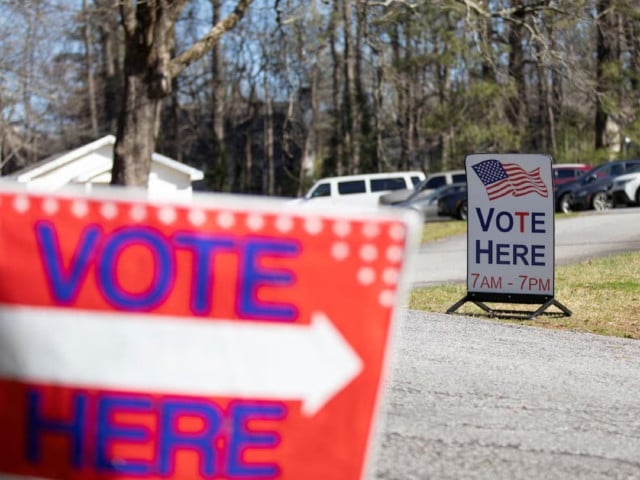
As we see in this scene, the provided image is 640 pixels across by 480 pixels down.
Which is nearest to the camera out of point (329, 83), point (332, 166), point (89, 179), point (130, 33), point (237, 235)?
point (237, 235)

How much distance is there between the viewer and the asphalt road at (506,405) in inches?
197

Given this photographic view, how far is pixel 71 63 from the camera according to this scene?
4925 centimetres

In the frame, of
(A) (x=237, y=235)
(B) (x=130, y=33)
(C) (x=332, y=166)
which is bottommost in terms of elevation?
(C) (x=332, y=166)

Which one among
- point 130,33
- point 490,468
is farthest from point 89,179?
point 490,468

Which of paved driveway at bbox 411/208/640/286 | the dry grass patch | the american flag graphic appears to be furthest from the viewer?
paved driveway at bbox 411/208/640/286

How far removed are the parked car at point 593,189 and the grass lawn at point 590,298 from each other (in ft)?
44.9

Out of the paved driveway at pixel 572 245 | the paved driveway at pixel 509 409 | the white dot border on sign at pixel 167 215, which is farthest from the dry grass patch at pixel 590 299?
the white dot border on sign at pixel 167 215

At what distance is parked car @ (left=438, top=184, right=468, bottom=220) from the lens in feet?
106

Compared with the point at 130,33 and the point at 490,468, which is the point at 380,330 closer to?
the point at 490,468

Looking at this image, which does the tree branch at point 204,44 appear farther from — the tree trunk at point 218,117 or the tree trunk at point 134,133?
the tree trunk at point 218,117

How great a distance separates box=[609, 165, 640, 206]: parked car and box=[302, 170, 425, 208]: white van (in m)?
8.70

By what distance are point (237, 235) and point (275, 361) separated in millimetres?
310

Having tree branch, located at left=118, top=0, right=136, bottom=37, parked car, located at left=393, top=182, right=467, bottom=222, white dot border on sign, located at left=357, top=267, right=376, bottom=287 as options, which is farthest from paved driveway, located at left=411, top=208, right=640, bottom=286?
white dot border on sign, located at left=357, top=267, right=376, bottom=287

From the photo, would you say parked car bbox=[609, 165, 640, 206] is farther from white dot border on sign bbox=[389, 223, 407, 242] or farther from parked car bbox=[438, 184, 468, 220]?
white dot border on sign bbox=[389, 223, 407, 242]
